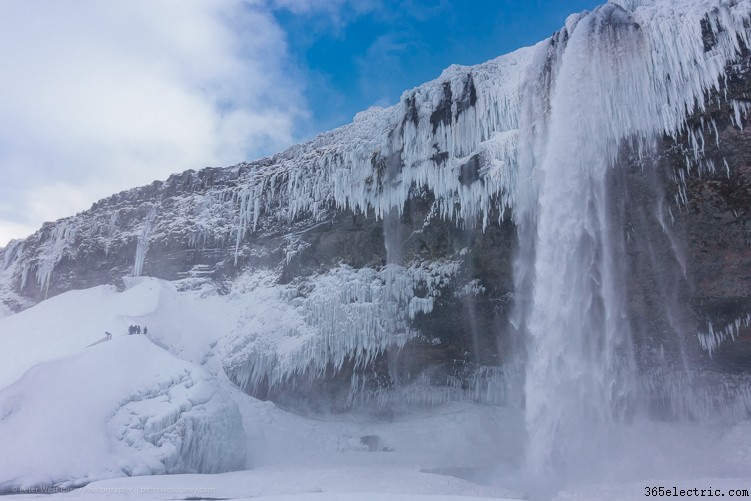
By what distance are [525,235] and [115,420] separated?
1084cm

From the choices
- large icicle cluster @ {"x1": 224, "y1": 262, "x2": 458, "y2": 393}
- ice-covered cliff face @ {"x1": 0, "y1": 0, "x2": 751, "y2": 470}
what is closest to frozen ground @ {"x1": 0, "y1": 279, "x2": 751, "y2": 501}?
large icicle cluster @ {"x1": 224, "y1": 262, "x2": 458, "y2": 393}

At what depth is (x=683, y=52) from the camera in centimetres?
1133

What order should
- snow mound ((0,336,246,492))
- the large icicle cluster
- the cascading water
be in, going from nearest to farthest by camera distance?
snow mound ((0,336,246,492))
the cascading water
the large icicle cluster

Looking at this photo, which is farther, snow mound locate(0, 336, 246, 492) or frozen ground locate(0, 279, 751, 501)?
snow mound locate(0, 336, 246, 492)

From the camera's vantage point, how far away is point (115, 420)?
11.9 metres

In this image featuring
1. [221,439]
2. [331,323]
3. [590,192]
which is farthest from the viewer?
[331,323]

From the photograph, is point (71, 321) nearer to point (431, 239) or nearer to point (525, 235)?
point (431, 239)

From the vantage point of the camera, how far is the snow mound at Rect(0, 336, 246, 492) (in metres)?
10.4

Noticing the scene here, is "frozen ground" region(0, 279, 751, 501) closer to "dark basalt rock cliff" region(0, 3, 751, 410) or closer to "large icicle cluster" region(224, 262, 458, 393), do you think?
"large icicle cluster" region(224, 262, 458, 393)

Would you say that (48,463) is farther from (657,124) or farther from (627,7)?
(627,7)

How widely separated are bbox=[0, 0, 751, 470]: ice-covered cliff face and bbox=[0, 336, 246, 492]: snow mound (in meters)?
3.73

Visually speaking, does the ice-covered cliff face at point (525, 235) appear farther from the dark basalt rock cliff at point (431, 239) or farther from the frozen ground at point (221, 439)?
the frozen ground at point (221, 439)

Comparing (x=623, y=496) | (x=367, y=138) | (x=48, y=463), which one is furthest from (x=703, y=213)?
(x=48, y=463)

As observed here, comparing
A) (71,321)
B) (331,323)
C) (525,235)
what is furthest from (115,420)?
(525,235)
